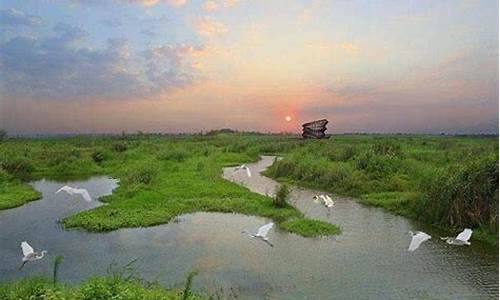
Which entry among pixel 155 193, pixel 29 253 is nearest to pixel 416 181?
pixel 155 193

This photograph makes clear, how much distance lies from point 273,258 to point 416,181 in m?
11.5

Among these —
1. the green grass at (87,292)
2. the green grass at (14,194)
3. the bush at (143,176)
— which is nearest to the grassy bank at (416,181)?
the bush at (143,176)

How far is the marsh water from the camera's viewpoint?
32.1 feet

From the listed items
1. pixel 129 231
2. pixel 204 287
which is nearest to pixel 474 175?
pixel 204 287

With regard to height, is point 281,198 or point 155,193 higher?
point 281,198

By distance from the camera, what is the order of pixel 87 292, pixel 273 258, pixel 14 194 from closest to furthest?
pixel 87 292
pixel 273 258
pixel 14 194

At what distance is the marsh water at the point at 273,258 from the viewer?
9773 millimetres

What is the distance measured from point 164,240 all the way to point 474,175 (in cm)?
929

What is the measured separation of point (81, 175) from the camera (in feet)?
95.3

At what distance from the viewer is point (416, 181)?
20.9 meters

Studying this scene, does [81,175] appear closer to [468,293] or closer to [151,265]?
[151,265]

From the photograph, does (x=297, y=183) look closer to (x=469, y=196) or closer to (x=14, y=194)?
(x=469, y=196)

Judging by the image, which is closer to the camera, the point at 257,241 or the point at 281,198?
the point at 257,241

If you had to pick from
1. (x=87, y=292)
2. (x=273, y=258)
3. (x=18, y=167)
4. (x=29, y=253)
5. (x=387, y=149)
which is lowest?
(x=273, y=258)
